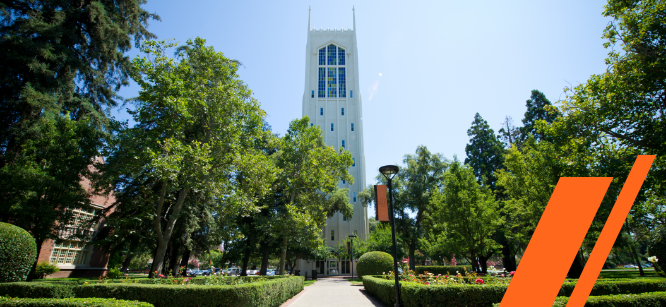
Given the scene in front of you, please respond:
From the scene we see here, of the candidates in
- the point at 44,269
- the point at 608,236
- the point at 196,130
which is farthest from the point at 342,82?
the point at 608,236

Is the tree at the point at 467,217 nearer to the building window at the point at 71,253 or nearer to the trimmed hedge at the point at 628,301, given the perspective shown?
the trimmed hedge at the point at 628,301

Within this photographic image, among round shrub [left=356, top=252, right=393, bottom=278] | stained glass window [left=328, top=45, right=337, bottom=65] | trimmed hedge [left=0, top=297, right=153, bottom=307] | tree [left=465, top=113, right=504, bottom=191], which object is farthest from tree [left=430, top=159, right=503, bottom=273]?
stained glass window [left=328, top=45, right=337, bottom=65]

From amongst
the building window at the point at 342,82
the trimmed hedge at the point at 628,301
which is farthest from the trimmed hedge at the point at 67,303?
the building window at the point at 342,82

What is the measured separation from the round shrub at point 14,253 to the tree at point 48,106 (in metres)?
4.97

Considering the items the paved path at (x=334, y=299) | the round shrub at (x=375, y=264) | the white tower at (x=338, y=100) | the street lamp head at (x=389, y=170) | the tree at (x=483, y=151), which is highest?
the white tower at (x=338, y=100)

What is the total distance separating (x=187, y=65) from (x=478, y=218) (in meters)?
21.8

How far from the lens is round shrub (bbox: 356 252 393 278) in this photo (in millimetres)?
21750

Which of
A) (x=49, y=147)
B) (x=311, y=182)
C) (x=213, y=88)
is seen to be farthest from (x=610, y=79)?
(x=49, y=147)

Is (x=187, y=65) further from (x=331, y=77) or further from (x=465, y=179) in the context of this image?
(x=331, y=77)

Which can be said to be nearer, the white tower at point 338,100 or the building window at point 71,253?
the building window at point 71,253

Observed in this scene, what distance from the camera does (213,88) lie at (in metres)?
15.2

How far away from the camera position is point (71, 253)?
86.3 feet

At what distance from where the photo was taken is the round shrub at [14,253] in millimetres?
9836

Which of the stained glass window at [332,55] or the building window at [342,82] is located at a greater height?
the stained glass window at [332,55]
